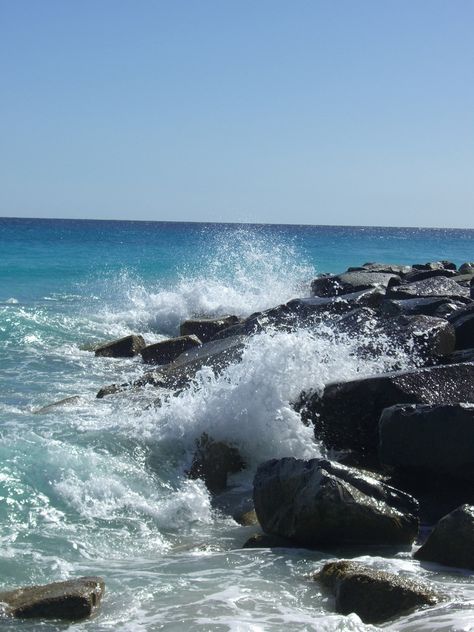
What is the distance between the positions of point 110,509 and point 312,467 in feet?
5.18

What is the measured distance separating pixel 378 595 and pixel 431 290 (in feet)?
28.4

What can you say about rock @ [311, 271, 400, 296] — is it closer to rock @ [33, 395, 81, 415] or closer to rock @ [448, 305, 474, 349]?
rock @ [448, 305, 474, 349]

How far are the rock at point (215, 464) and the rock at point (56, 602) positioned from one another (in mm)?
2403

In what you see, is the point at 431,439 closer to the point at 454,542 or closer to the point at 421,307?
the point at 454,542

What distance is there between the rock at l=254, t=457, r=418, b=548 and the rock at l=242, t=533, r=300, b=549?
0.11 ft

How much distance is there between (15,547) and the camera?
5.39 m

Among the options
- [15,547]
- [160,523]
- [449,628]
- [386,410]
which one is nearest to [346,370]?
[386,410]

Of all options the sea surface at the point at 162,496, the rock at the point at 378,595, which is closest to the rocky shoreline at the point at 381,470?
the rock at the point at 378,595

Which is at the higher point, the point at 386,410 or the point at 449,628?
the point at 386,410

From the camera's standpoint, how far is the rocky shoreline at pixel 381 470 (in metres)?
4.80

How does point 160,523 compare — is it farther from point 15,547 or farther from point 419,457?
point 419,457

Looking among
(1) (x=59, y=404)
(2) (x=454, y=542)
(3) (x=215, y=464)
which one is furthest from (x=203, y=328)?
(2) (x=454, y=542)

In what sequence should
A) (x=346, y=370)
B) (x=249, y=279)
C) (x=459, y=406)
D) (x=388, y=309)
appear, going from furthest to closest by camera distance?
1. (x=249, y=279)
2. (x=388, y=309)
3. (x=346, y=370)
4. (x=459, y=406)

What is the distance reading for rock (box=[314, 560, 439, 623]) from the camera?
4.18 meters
